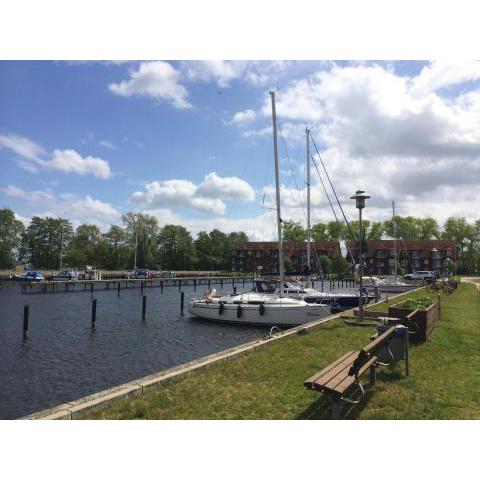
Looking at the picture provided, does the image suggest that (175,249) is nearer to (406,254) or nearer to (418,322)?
(406,254)

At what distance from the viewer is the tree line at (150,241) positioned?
11238cm

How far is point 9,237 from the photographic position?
106 meters

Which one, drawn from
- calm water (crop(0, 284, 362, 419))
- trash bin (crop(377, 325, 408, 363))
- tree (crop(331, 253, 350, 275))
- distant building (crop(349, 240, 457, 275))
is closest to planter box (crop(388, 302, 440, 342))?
trash bin (crop(377, 325, 408, 363))

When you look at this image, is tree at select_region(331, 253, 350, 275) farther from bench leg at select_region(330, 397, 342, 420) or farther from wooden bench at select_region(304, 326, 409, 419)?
bench leg at select_region(330, 397, 342, 420)

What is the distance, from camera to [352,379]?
691 cm

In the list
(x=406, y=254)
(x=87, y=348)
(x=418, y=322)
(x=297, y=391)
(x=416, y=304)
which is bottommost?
(x=87, y=348)

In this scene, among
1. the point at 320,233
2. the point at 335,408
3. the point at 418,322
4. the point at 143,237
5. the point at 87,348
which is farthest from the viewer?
the point at 320,233

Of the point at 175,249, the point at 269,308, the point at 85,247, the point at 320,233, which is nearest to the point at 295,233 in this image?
the point at 320,233

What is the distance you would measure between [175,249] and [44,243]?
3756 centimetres

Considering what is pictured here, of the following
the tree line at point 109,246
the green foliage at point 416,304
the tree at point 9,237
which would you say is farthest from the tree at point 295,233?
the green foliage at point 416,304

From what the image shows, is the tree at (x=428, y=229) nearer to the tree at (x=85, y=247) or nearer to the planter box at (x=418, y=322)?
the tree at (x=85, y=247)

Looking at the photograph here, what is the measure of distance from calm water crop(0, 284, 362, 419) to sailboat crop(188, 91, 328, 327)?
29.1 inches
